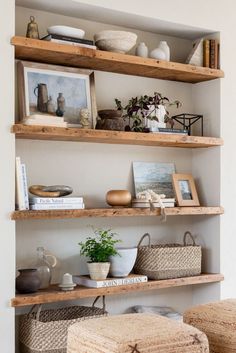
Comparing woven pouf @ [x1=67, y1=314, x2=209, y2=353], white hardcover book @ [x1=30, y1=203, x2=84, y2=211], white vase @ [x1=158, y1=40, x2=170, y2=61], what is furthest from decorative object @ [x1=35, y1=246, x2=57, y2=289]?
white vase @ [x1=158, y1=40, x2=170, y2=61]

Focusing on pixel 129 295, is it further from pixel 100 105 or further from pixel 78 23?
pixel 78 23

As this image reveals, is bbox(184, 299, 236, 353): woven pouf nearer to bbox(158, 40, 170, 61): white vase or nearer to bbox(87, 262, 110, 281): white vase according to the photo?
bbox(87, 262, 110, 281): white vase

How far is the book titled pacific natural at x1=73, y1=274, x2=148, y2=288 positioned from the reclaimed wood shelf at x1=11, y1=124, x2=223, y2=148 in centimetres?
84

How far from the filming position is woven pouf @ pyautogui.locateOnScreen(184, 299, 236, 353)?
2.16 metres

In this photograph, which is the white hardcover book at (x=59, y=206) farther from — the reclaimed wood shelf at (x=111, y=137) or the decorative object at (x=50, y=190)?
the reclaimed wood shelf at (x=111, y=137)

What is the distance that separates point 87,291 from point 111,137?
0.91 metres

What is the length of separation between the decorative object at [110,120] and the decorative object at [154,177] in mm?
445

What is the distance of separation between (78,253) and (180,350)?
170 cm

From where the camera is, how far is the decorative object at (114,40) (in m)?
3.38

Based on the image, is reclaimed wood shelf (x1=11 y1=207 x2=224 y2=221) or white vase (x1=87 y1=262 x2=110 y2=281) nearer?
→ reclaimed wood shelf (x1=11 y1=207 x2=224 y2=221)

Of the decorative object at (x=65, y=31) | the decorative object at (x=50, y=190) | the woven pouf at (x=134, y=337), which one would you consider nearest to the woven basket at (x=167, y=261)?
the decorative object at (x=50, y=190)

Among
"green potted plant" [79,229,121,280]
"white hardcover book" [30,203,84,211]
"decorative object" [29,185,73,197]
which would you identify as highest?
"decorative object" [29,185,73,197]

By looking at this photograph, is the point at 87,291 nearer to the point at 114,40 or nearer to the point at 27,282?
the point at 27,282
